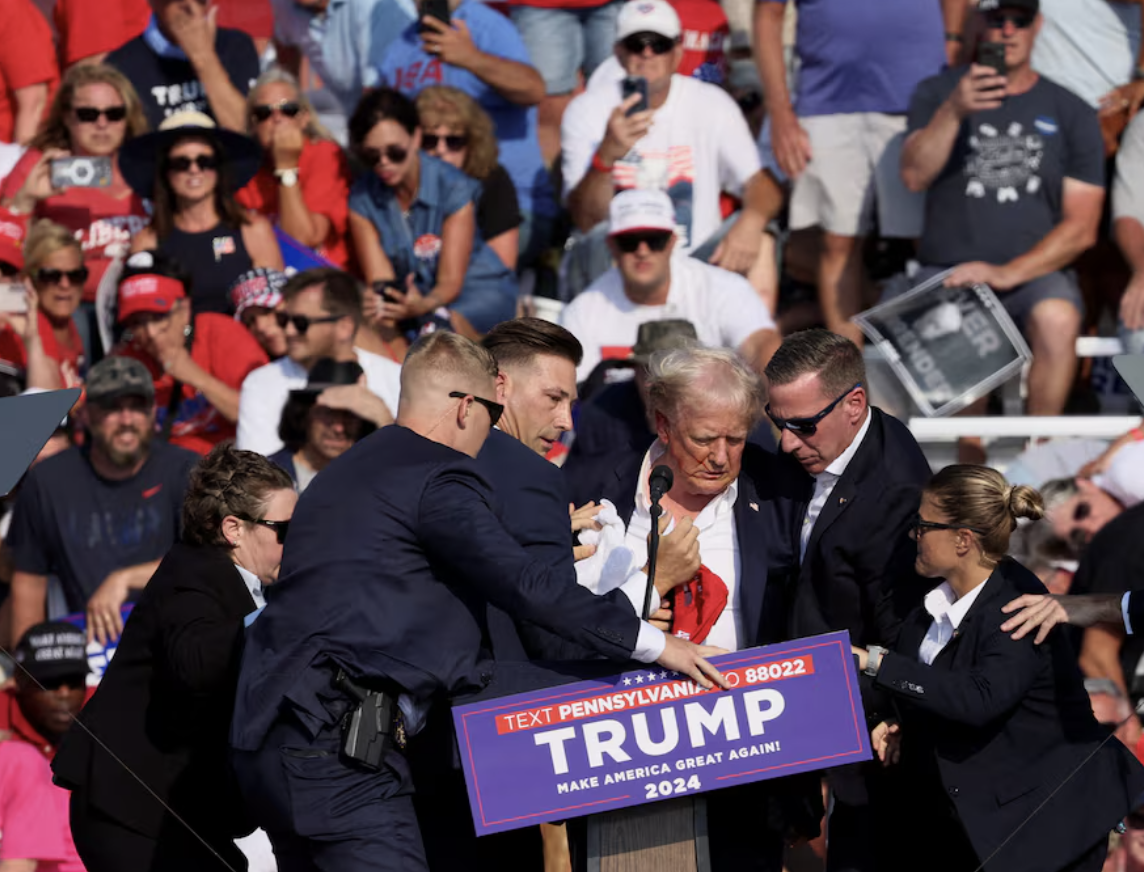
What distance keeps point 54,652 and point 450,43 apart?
→ 11.3ft

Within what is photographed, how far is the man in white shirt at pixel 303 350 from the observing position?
23.0 feet

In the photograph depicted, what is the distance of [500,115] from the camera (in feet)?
27.5

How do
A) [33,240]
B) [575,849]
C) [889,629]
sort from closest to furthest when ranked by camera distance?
1. [575,849]
2. [889,629]
3. [33,240]

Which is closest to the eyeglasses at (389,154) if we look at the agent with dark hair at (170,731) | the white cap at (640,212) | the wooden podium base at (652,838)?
the white cap at (640,212)

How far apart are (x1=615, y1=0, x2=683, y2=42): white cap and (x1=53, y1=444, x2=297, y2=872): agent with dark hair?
3.61 meters

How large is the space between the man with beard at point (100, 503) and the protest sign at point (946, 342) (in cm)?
284

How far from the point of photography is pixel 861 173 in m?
7.79

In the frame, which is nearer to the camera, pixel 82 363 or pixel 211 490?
pixel 211 490

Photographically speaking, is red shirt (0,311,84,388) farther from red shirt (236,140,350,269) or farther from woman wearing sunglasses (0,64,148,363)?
red shirt (236,140,350,269)

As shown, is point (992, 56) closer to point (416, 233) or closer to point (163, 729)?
point (416, 233)

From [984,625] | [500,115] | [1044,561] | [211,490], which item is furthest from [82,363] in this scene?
[984,625]

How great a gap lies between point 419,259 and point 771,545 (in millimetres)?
3607

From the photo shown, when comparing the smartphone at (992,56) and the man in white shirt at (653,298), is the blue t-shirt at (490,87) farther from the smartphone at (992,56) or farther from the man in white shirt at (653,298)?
the smartphone at (992,56)

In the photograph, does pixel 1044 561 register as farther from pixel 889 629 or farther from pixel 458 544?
pixel 458 544
